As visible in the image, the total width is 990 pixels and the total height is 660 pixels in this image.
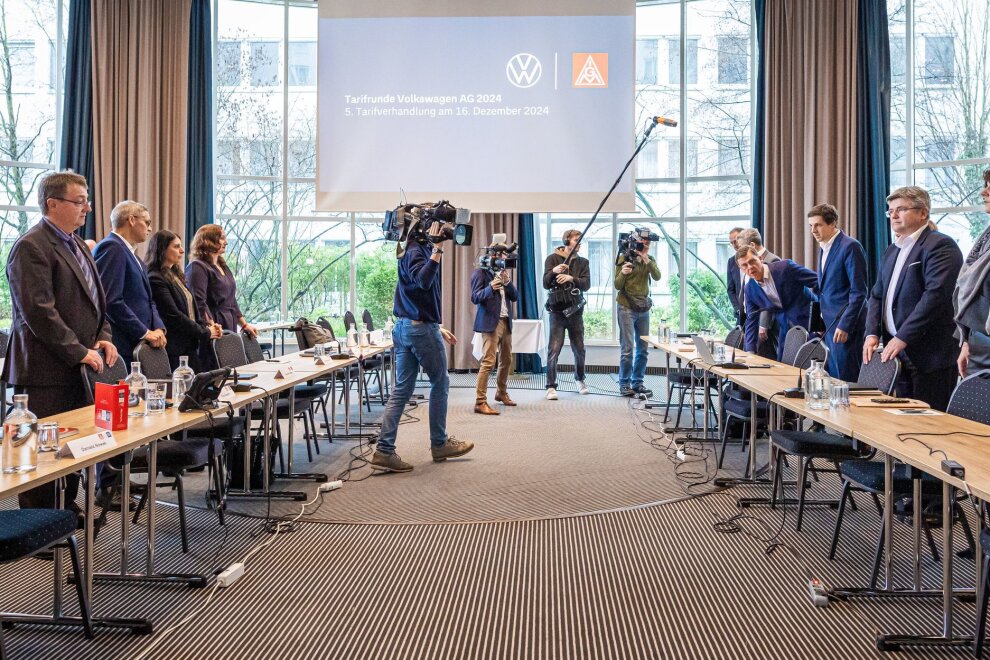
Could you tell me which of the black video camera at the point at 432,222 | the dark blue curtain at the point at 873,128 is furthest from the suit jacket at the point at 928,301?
the dark blue curtain at the point at 873,128

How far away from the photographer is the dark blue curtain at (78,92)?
27.2 ft

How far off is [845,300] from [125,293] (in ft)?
13.1

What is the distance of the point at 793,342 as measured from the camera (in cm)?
464

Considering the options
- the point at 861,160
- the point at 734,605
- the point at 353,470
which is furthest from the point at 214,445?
the point at 861,160

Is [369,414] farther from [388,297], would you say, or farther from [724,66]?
[724,66]

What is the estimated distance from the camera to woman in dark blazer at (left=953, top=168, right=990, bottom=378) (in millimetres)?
3131

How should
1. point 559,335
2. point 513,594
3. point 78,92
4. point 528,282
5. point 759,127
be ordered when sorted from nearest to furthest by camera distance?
point 513,594, point 559,335, point 78,92, point 759,127, point 528,282

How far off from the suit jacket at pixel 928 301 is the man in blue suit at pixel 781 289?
1.34m

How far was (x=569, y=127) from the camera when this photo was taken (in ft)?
25.0

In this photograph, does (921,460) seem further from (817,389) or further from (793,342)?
(793,342)

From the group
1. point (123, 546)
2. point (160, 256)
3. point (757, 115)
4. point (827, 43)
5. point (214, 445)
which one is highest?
point (827, 43)

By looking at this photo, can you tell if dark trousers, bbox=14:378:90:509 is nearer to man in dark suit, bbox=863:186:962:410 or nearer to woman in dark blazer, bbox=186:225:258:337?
woman in dark blazer, bbox=186:225:258:337

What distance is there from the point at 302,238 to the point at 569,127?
3780 millimetres

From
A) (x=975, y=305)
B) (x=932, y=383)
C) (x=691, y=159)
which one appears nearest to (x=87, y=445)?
(x=975, y=305)
